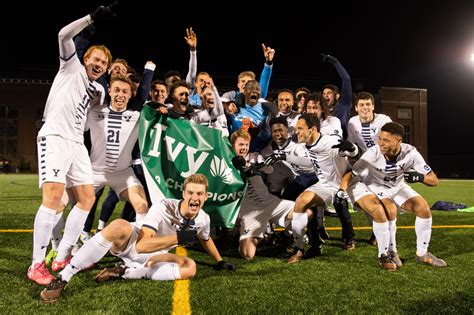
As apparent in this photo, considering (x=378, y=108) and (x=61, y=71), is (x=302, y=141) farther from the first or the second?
(x=378, y=108)

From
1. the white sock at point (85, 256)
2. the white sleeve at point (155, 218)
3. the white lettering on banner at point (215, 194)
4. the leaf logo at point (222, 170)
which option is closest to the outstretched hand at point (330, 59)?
the leaf logo at point (222, 170)

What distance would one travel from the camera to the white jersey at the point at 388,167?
14.3 feet

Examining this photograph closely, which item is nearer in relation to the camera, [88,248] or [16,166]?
[88,248]

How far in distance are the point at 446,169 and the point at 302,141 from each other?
40714mm

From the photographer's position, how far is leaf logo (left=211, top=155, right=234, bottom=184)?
4504mm

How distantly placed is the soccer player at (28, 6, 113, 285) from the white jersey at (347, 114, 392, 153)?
3.36 metres

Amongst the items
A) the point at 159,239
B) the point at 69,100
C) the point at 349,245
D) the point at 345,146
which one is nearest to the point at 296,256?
the point at 349,245

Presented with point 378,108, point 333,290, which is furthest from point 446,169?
point 333,290

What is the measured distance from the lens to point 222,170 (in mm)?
4516

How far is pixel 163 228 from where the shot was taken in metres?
3.68

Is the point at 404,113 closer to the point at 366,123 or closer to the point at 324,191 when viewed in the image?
the point at 366,123

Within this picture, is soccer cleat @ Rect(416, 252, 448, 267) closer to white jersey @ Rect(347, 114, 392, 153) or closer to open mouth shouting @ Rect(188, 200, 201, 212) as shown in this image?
white jersey @ Rect(347, 114, 392, 153)

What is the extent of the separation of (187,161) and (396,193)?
7.72 ft

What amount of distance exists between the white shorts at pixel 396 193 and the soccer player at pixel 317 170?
1.42 ft
